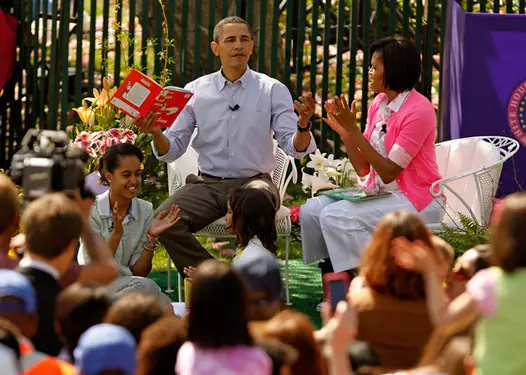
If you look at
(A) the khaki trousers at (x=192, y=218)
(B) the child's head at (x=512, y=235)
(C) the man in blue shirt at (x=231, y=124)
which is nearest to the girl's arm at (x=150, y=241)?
(A) the khaki trousers at (x=192, y=218)

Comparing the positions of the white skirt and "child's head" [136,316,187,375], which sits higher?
"child's head" [136,316,187,375]

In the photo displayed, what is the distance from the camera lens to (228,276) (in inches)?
142

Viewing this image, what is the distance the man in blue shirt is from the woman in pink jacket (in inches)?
14.5

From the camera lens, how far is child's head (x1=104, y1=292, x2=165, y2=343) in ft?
12.6

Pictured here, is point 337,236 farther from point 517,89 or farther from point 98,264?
point 98,264

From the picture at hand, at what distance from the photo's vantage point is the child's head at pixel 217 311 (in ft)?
11.7

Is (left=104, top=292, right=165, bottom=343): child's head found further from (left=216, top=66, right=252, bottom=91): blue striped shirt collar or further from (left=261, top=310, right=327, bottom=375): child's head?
(left=216, top=66, right=252, bottom=91): blue striped shirt collar

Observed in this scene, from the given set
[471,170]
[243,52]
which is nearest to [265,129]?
[243,52]

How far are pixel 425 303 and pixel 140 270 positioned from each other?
7.84 ft

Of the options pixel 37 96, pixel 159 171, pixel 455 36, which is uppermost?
pixel 455 36

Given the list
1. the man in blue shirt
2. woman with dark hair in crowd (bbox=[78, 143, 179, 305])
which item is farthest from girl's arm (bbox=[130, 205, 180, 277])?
the man in blue shirt

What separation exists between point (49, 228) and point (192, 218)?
2.46 m

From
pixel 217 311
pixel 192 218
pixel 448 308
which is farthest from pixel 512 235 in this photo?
pixel 192 218

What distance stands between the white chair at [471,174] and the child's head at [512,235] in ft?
8.89
